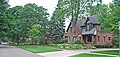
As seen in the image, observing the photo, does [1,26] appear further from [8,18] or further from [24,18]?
[24,18]

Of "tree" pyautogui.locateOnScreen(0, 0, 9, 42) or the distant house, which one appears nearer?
"tree" pyautogui.locateOnScreen(0, 0, 9, 42)

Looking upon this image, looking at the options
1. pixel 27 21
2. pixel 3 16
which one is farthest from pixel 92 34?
pixel 27 21

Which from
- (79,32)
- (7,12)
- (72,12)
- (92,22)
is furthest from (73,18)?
(7,12)

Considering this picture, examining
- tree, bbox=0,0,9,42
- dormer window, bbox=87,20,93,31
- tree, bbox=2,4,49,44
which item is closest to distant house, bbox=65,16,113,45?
dormer window, bbox=87,20,93,31

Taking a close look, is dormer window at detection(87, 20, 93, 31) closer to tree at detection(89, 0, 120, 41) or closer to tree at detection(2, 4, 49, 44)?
tree at detection(2, 4, 49, 44)

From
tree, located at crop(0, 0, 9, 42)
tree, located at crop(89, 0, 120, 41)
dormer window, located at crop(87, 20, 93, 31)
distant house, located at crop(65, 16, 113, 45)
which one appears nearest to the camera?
tree, located at crop(89, 0, 120, 41)

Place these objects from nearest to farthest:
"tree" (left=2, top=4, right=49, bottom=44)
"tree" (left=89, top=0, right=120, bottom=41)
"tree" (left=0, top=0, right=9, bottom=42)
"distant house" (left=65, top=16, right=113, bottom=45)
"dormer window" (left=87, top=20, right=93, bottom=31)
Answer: "tree" (left=89, top=0, right=120, bottom=41), "tree" (left=0, top=0, right=9, bottom=42), "distant house" (left=65, top=16, right=113, bottom=45), "dormer window" (left=87, top=20, right=93, bottom=31), "tree" (left=2, top=4, right=49, bottom=44)

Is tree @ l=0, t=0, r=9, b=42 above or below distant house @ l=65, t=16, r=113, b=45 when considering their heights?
above

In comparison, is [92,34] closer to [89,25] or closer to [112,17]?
[89,25]

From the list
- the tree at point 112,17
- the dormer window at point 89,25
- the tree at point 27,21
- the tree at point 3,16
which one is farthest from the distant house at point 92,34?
the tree at point 112,17

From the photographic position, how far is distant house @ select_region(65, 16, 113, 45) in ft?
162

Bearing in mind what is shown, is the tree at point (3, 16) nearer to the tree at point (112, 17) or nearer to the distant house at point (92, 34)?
the distant house at point (92, 34)

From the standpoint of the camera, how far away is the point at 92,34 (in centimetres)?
4881

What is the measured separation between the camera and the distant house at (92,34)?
49.3m
